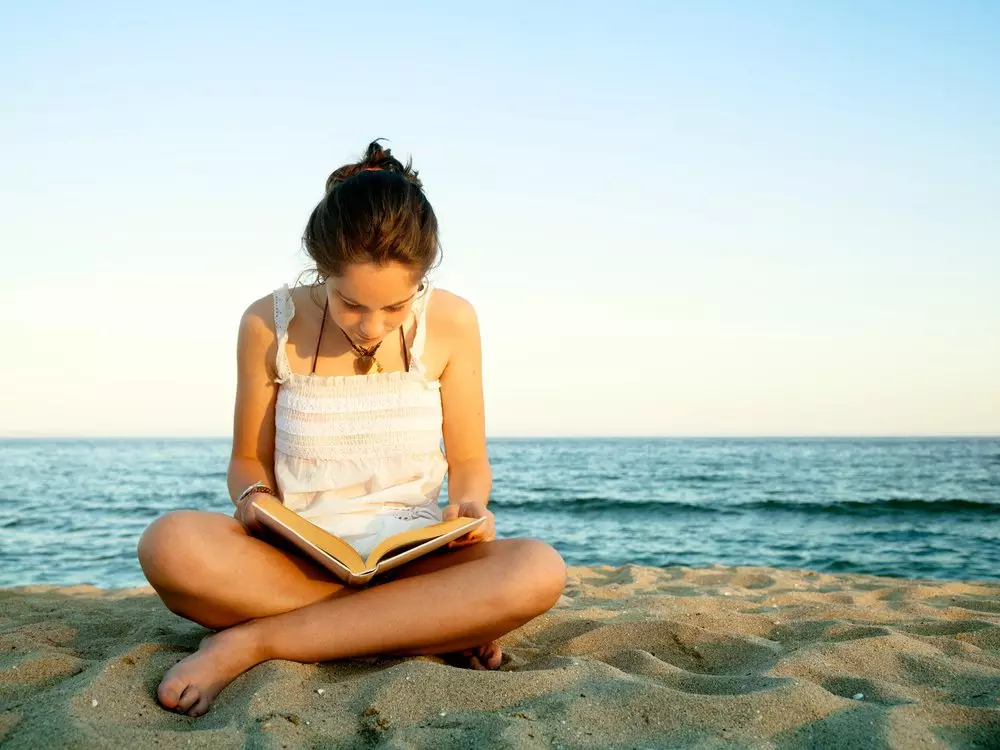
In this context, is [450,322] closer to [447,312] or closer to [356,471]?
[447,312]

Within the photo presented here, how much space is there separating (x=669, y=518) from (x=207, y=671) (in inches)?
434

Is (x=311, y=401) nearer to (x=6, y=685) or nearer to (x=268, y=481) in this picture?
(x=268, y=481)

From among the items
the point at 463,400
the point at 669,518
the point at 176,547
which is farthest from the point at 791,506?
the point at 176,547

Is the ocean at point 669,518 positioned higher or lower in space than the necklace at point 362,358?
lower

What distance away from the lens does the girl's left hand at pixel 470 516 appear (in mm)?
2702

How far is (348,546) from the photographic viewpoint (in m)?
2.56

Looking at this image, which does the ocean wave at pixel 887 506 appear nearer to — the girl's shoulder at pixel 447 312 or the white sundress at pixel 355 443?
the girl's shoulder at pixel 447 312

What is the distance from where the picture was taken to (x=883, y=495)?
605 inches

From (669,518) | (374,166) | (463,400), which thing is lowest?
(669,518)

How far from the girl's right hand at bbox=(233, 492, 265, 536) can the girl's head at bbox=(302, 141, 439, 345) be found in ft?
2.06

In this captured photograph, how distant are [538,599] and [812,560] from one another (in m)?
6.69

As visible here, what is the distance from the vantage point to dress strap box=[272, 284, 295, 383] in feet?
10.1

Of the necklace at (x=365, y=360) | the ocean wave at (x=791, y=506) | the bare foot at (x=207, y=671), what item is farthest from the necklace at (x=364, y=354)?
the ocean wave at (x=791, y=506)

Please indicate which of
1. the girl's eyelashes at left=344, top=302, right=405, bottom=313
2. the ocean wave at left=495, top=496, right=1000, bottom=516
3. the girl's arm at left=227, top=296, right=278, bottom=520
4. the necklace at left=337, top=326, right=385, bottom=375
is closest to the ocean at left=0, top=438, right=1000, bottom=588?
the ocean wave at left=495, top=496, right=1000, bottom=516
